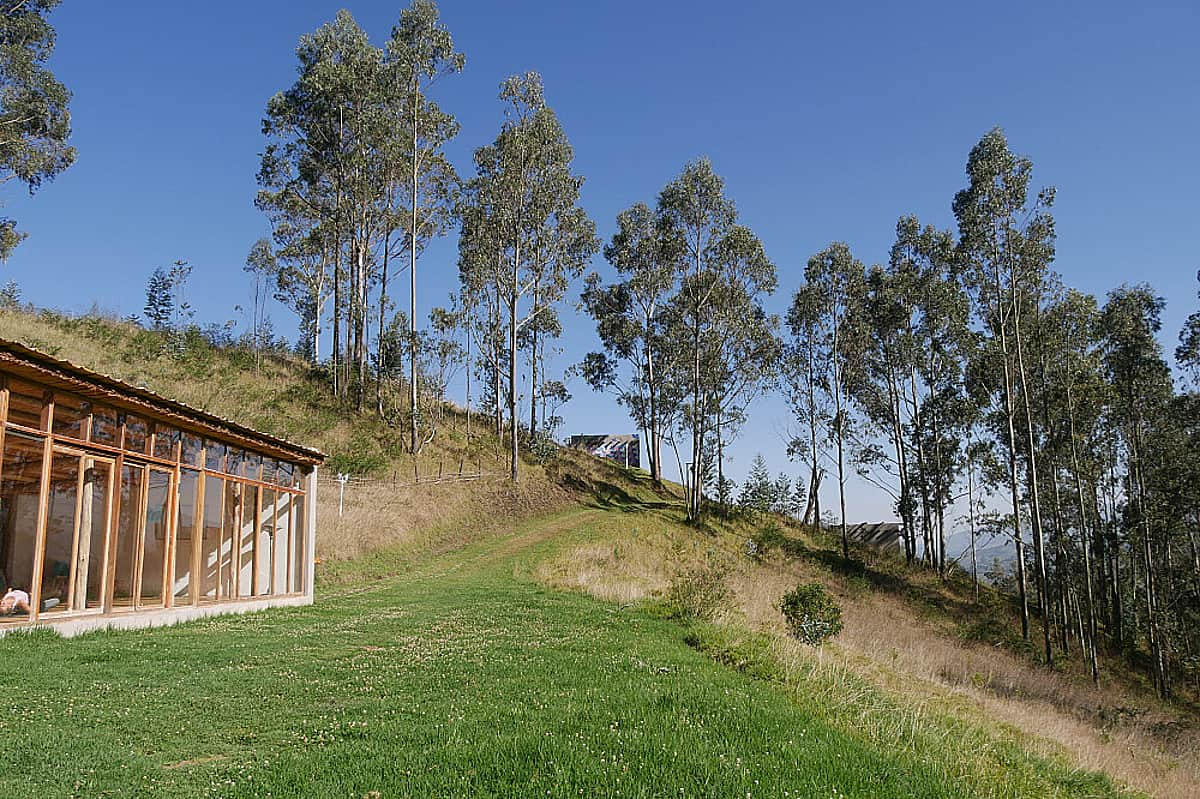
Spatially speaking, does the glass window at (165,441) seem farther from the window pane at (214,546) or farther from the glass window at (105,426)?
the window pane at (214,546)

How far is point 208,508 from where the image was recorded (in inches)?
610

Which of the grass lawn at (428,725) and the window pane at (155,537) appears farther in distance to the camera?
the window pane at (155,537)

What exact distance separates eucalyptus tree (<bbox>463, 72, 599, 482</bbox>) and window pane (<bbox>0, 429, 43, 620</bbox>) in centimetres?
2525

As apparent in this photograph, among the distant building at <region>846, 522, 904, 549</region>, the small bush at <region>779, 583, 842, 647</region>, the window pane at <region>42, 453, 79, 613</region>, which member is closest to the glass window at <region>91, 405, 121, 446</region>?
the window pane at <region>42, 453, 79, 613</region>

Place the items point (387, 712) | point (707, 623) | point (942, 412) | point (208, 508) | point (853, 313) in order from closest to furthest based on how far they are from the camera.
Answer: point (387, 712) < point (707, 623) < point (208, 508) < point (942, 412) < point (853, 313)

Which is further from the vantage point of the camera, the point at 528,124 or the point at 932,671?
the point at 528,124

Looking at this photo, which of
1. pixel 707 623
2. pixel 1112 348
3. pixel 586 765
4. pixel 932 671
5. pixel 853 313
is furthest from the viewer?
pixel 853 313

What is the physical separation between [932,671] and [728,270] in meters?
24.3

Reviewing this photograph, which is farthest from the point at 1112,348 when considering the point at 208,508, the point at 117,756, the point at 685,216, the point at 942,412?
the point at 117,756

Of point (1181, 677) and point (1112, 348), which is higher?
point (1112, 348)

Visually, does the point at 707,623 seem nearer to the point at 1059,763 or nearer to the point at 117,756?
the point at 1059,763

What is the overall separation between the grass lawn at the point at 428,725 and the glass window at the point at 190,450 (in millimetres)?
4071

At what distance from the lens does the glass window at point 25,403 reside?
1070 cm

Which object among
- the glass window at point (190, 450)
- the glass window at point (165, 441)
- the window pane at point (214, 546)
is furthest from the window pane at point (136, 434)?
the window pane at point (214, 546)
